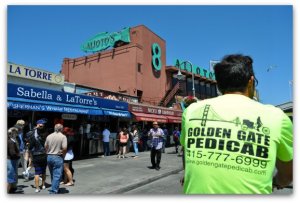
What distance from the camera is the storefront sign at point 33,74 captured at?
13.3m

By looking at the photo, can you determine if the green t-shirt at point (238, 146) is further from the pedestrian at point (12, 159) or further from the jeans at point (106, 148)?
the jeans at point (106, 148)

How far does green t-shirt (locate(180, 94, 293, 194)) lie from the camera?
1.69 metres

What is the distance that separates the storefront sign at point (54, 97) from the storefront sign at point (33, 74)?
2042 millimetres

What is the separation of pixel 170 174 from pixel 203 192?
932 centimetres

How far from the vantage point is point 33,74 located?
47.3 ft

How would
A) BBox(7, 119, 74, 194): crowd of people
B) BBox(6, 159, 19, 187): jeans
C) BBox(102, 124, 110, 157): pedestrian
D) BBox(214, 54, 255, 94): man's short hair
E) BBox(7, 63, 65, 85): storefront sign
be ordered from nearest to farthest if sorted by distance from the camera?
1. BBox(214, 54, 255, 94): man's short hair
2. BBox(6, 159, 19, 187): jeans
3. BBox(7, 119, 74, 194): crowd of people
4. BBox(7, 63, 65, 85): storefront sign
5. BBox(102, 124, 110, 157): pedestrian

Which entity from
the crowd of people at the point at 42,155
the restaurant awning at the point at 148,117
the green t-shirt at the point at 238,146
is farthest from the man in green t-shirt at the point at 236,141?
the restaurant awning at the point at 148,117

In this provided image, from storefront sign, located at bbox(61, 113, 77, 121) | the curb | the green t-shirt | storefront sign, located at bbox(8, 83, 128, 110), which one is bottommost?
the curb

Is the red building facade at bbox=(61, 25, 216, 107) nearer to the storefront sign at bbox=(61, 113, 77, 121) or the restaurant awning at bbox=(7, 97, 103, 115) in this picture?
the storefront sign at bbox=(61, 113, 77, 121)

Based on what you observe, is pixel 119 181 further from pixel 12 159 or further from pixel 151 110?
pixel 151 110

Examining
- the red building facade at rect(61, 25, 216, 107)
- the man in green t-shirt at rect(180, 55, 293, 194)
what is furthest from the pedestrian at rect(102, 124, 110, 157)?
the man in green t-shirt at rect(180, 55, 293, 194)

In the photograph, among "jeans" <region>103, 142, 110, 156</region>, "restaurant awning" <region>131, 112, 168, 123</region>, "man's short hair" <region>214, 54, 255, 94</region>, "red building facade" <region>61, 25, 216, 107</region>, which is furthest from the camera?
"red building facade" <region>61, 25, 216, 107</region>

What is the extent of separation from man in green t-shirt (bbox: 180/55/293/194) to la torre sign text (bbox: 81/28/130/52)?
26.3m

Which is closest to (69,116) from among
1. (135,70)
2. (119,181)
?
(119,181)
